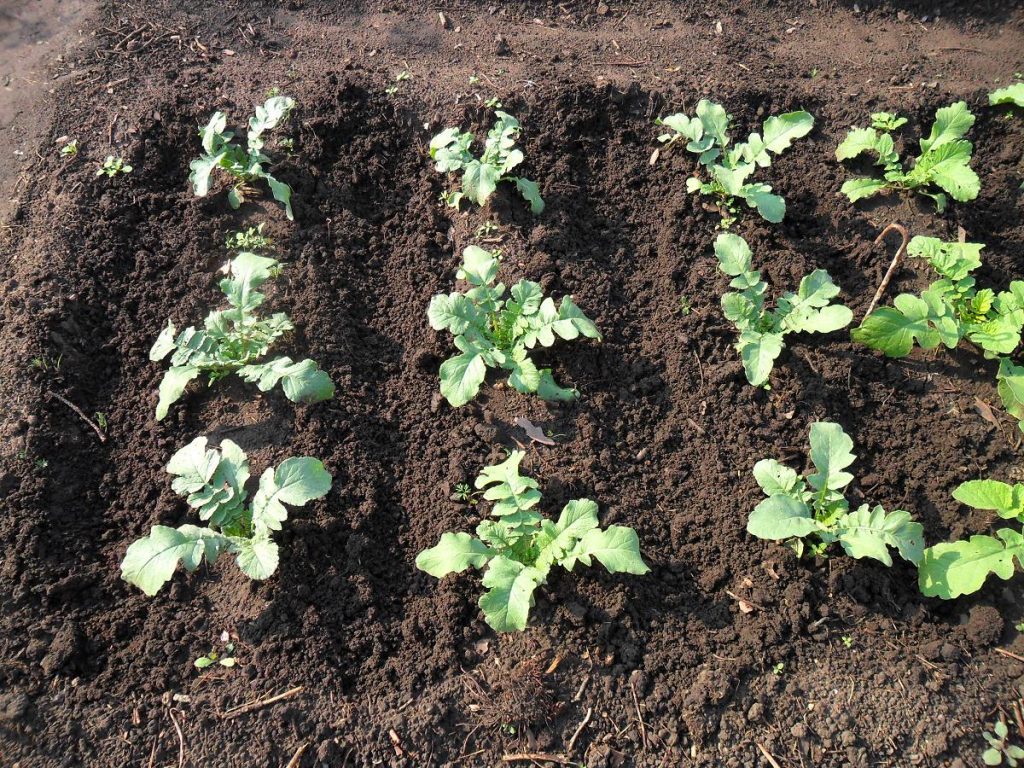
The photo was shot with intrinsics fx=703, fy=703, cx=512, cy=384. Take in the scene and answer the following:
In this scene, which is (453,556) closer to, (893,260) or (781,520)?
(781,520)

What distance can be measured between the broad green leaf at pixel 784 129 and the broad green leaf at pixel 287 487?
2859mm

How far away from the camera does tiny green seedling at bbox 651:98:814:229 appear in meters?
3.65

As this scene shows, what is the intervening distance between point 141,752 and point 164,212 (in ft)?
8.88

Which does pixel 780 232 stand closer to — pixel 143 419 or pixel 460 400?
pixel 460 400

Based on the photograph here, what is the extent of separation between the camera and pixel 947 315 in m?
3.23

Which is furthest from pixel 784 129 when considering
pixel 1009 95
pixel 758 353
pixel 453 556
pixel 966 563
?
pixel 453 556

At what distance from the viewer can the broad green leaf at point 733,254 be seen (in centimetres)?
340

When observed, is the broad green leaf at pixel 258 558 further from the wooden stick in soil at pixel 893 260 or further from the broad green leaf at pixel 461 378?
the wooden stick in soil at pixel 893 260

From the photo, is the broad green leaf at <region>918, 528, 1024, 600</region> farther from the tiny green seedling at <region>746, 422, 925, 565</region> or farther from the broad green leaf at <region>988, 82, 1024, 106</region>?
the broad green leaf at <region>988, 82, 1024, 106</region>

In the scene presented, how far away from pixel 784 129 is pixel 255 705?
372 centimetres

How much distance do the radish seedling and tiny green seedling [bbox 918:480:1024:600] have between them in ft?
2.27

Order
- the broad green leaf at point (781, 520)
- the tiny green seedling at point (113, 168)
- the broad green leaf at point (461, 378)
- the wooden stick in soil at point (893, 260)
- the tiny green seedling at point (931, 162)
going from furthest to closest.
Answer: the tiny green seedling at point (113, 168) → the tiny green seedling at point (931, 162) → the wooden stick in soil at point (893, 260) → the broad green leaf at point (461, 378) → the broad green leaf at point (781, 520)

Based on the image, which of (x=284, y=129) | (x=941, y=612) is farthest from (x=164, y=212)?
(x=941, y=612)

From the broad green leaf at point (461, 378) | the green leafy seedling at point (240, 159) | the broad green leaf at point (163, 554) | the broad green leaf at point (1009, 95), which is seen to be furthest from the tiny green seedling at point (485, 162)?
the broad green leaf at point (1009, 95)
